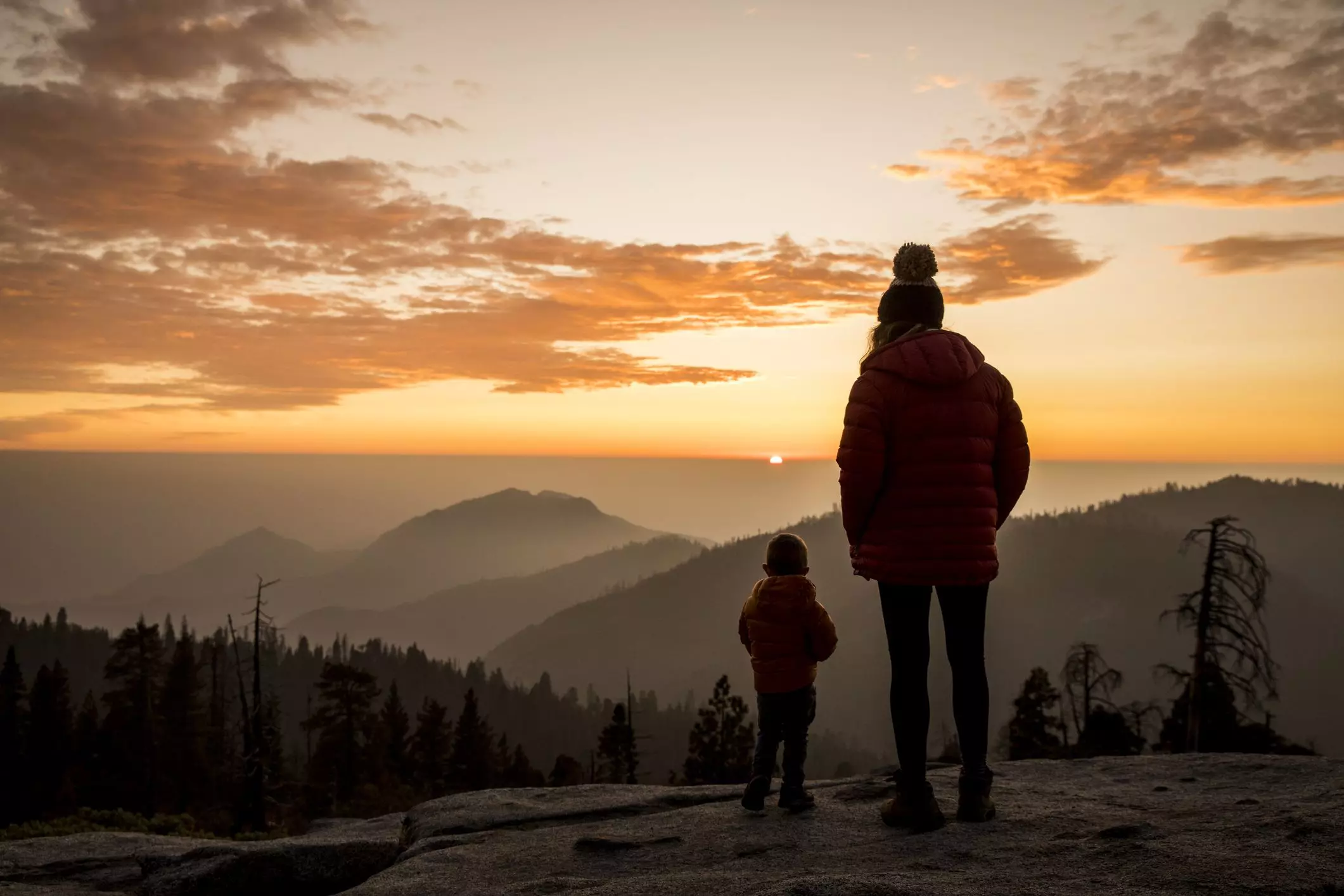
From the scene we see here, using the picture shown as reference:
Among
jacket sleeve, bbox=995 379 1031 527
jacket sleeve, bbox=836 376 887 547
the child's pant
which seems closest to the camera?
jacket sleeve, bbox=836 376 887 547

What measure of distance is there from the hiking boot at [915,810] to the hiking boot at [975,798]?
19 cm

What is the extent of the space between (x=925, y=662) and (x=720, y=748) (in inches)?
1973

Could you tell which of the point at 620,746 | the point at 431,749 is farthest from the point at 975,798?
the point at 431,749

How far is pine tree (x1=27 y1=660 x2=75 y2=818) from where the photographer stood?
5230cm

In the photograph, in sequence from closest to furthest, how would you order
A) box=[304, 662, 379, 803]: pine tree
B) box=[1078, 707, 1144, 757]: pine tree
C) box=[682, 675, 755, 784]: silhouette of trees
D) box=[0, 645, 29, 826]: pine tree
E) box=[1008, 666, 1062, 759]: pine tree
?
box=[1078, 707, 1144, 757]: pine tree < box=[1008, 666, 1062, 759]: pine tree < box=[304, 662, 379, 803]: pine tree < box=[0, 645, 29, 826]: pine tree < box=[682, 675, 755, 784]: silhouette of trees

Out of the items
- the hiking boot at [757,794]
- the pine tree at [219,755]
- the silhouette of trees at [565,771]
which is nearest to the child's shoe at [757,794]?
the hiking boot at [757,794]

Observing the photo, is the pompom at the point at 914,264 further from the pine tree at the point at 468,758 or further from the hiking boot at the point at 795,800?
the pine tree at the point at 468,758

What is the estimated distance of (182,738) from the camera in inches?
2223

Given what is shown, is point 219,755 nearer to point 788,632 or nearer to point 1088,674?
point 1088,674

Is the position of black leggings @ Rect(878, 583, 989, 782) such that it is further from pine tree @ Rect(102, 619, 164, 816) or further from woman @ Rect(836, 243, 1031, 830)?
pine tree @ Rect(102, 619, 164, 816)

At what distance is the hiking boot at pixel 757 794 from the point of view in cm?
781

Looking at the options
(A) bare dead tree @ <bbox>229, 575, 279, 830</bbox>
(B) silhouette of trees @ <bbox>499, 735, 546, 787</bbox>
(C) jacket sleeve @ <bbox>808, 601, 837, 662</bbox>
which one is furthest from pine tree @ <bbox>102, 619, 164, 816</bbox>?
(C) jacket sleeve @ <bbox>808, 601, 837, 662</bbox>

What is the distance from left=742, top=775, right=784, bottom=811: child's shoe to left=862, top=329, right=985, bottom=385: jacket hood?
4009 millimetres

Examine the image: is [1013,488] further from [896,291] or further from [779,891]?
[779,891]
